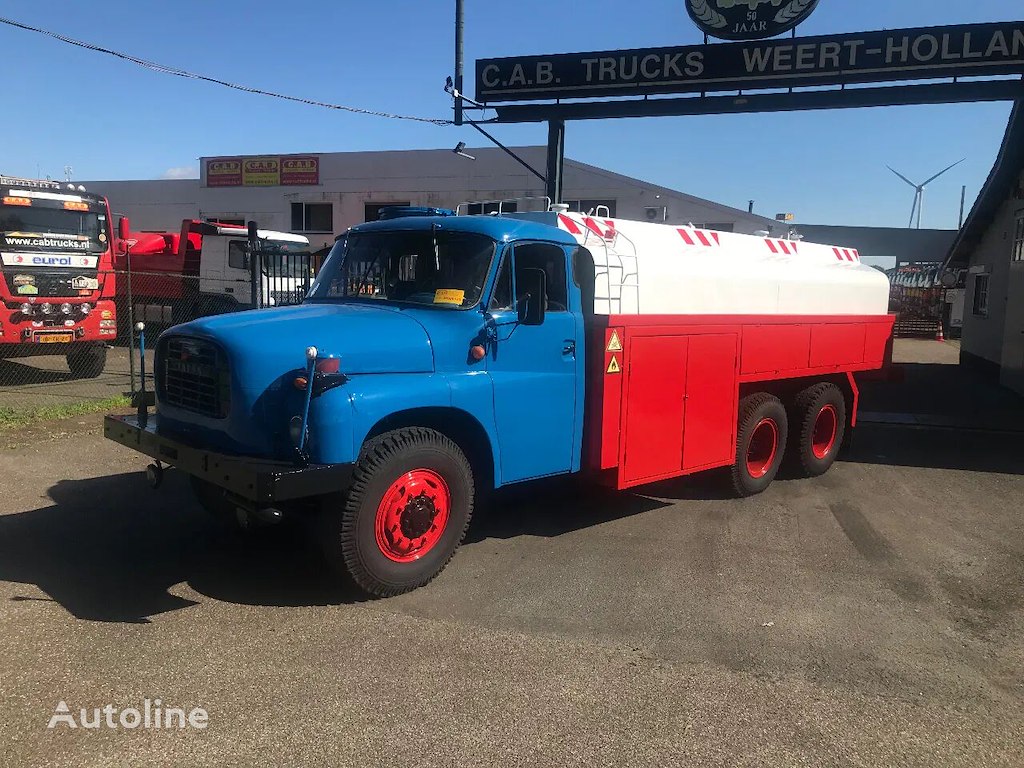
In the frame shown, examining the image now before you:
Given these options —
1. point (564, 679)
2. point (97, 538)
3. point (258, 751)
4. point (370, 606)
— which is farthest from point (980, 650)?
point (97, 538)

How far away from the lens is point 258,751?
316 centimetres

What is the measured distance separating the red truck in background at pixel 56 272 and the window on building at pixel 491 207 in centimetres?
736

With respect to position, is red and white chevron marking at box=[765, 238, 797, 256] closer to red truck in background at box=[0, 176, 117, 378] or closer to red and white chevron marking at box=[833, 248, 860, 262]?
red and white chevron marking at box=[833, 248, 860, 262]

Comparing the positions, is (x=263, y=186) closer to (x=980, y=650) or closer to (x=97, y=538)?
(x=97, y=538)

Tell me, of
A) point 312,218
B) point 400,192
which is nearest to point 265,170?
point 312,218

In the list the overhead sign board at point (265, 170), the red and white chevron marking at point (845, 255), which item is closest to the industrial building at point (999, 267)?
the red and white chevron marking at point (845, 255)

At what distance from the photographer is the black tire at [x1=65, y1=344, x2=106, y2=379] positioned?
1332 centimetres

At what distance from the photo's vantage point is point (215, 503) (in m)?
5.87

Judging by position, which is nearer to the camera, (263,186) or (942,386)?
(942,386)

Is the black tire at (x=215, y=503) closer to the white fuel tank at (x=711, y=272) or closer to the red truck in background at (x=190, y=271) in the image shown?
the white fuel tank at (x=711, y=272)

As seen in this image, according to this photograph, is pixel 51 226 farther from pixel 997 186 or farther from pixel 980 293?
Result: pixel 980 293

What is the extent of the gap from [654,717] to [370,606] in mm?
1878

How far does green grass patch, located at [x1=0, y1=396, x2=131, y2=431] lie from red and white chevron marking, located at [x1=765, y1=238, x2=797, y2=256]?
8.47 metres

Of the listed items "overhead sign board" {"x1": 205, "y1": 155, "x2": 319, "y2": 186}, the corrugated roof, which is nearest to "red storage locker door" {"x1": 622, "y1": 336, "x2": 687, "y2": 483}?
the corrugated roof
